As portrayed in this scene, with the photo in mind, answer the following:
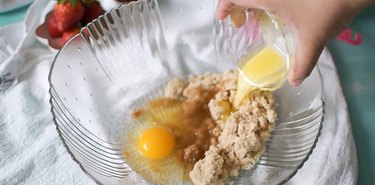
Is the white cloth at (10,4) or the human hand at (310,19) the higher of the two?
the human hand at (310,19)

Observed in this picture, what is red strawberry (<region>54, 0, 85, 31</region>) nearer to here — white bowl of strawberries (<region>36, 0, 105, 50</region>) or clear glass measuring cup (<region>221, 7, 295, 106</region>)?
white bowl of strawberries (<region>36, 0, 105, 50</region>)

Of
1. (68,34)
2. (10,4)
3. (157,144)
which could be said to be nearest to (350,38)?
(157,144)

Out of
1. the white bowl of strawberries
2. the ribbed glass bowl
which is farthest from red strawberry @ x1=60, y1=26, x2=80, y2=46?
the ribbed glass bowl

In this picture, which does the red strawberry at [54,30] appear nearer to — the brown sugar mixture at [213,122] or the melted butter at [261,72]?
the brown sugar mixture at [213,122]

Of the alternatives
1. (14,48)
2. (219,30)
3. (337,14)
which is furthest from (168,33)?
(337,14)

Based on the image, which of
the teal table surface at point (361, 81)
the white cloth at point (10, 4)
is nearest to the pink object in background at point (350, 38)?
the teal table surface at point (361, 81)
